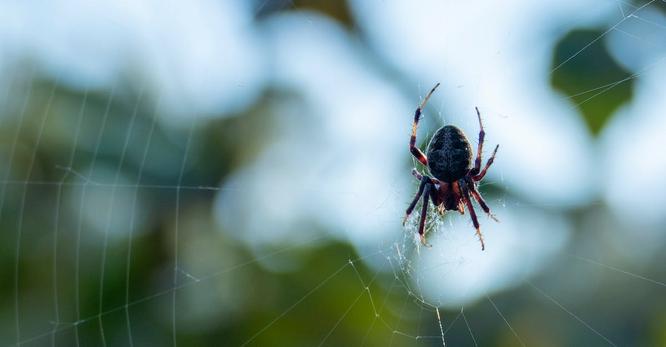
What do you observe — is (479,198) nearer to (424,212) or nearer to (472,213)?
(472,213)

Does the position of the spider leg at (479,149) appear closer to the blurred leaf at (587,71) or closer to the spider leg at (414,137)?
the spider leg at (414,137)

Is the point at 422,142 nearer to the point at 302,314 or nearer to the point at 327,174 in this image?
the point at 327,174

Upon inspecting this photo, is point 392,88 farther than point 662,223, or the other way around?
point 662,223

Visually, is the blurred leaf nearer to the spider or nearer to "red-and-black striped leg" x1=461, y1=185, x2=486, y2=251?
the spider

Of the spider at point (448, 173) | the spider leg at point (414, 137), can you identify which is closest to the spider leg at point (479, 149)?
the spider at point (448, 173)

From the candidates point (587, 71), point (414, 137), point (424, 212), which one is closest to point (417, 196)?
point (424, 212)

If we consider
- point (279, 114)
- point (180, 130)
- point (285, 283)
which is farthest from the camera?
point (279, 114)

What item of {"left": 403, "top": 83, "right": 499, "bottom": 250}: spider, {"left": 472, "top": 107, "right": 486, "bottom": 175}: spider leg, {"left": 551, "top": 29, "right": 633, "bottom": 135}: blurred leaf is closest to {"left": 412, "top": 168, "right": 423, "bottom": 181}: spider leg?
{"left": 403, "top": 83, "right": 499, "bottom": 250}: spider

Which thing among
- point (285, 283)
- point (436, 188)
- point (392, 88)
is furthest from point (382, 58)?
point (285, 283)
